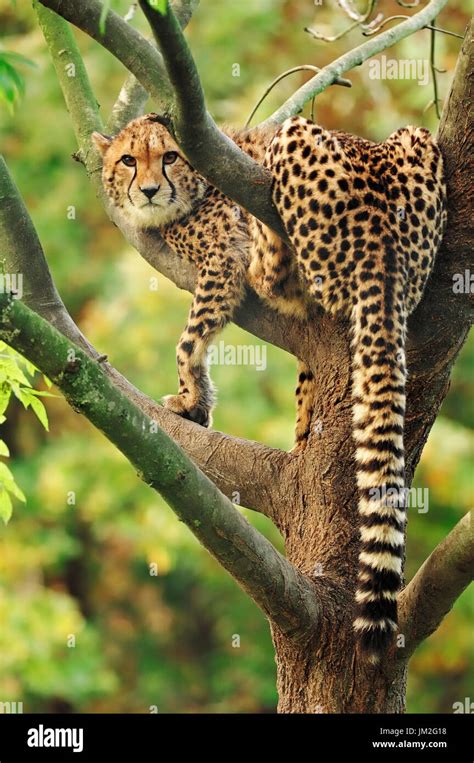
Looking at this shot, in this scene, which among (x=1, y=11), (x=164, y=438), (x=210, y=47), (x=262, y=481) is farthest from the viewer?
(x=1, y=11)

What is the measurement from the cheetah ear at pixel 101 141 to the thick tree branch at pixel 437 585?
2772mm

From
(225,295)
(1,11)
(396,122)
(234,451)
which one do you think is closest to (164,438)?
(234,451)

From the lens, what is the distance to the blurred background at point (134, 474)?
11500 millimetres

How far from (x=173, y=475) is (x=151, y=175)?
2444mm

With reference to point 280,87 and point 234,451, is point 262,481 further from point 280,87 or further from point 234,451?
point 280,87

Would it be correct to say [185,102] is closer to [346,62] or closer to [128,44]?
[128,44]

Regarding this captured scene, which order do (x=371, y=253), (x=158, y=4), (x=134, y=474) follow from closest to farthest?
(x=158, y=4), (x=371, y=253), (x=134, y=474)

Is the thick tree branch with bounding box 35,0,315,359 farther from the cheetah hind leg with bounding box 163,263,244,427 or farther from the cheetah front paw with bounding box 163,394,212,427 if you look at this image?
the cheetah front paw with bounding box 163,394,212,427

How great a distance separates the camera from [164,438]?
3.42 meters

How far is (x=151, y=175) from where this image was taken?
18.1 ft

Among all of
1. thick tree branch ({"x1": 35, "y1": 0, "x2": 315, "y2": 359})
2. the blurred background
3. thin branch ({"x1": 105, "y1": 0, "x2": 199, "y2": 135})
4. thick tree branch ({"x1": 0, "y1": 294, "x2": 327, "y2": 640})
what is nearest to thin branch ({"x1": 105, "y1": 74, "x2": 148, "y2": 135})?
thin branch ({"x1": 105, "y1": 0, "x2": 199, "y2": 135})

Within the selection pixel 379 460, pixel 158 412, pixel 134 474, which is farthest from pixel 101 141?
pixel 134 474
